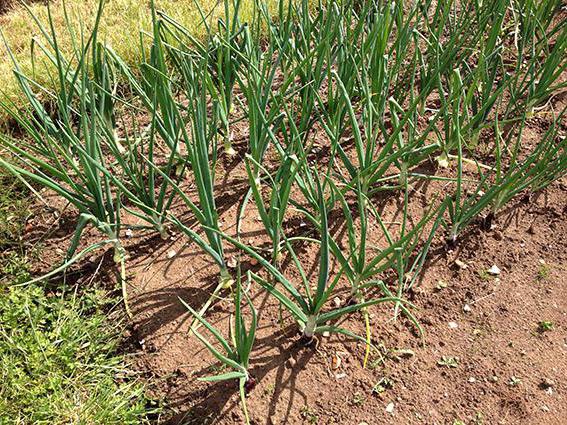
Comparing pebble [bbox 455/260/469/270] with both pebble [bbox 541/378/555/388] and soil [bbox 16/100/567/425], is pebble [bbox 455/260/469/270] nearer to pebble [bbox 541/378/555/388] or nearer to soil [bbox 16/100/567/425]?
soil [bbox 16/100/567/425]

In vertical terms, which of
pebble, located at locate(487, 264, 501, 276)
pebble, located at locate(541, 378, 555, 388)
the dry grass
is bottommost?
pebble, located at locate(541, 378, 555, 388)

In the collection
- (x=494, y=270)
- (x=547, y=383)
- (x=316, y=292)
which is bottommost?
(x=547, y=383)

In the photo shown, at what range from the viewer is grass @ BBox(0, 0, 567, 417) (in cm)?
161

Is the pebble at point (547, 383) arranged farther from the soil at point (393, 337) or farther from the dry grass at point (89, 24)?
the dry grass at point (89, 24)

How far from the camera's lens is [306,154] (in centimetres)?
174

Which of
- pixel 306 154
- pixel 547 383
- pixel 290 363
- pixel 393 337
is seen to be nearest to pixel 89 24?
pixel 306 154

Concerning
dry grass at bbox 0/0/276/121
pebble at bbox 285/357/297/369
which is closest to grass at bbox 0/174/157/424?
pebble at bbox 285/357/297/369

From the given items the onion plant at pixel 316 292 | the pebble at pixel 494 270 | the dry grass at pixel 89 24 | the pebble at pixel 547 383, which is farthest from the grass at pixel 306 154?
the dry grass at pixel 89 24

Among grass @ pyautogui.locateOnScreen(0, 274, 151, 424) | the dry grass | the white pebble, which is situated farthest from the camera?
the dry grass

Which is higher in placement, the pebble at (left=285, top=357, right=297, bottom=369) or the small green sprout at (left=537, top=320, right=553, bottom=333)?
the pebble at (left=285, top=357, right=297, bottom=369)

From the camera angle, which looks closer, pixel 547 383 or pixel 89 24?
pixel 547 383

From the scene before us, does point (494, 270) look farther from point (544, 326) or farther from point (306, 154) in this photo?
point (306, 154)

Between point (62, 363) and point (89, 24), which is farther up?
point (89, 24)

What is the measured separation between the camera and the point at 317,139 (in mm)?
2543
